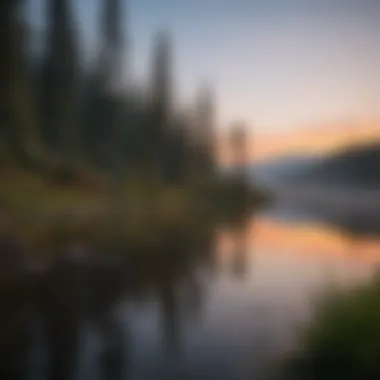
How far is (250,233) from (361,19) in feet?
1.86

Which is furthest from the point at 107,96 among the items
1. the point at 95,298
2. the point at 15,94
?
A: the point at 95,298

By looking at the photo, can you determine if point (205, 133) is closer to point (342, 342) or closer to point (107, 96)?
point (107, 96)

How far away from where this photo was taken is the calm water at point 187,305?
1426 mm

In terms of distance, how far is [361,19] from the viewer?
1525mm

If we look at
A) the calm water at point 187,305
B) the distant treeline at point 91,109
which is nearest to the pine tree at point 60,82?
the distant treeline at point 91,109

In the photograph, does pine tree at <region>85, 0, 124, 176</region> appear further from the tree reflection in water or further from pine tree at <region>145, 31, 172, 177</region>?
the tree reflection in water

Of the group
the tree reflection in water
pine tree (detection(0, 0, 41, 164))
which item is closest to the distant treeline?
pine tree (detection(0, 0, 41, 164))

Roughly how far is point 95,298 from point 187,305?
208 millimetres

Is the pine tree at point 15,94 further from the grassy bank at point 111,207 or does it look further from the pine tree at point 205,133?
the pine tree at point 205,133

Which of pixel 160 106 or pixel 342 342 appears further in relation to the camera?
pixel 160 106

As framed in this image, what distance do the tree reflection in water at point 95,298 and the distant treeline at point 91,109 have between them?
18cm

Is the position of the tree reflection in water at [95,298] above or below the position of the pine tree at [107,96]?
below

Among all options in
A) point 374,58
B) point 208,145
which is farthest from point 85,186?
point 374,58

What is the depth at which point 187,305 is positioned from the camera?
1473mm
